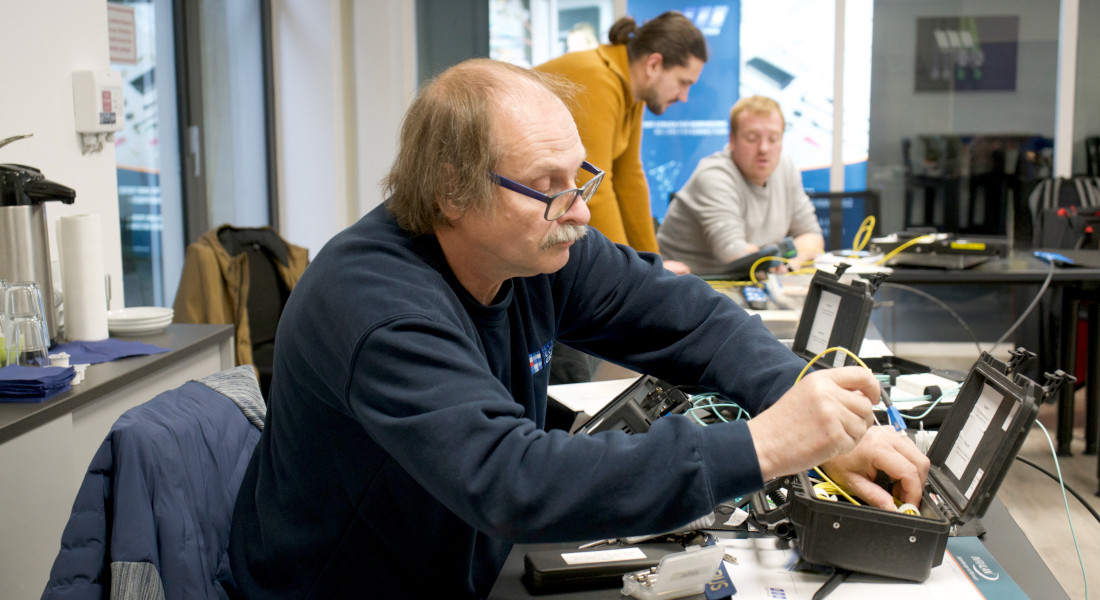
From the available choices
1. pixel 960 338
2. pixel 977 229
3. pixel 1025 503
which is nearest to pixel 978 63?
pixel 977 229

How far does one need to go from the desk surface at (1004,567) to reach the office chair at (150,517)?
1.36 feet

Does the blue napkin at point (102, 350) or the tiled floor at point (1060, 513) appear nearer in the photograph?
the blue napkin at point (102, 350)

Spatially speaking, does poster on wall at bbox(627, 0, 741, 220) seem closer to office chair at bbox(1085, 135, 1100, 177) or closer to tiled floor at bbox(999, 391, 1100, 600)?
office chair at bbox(1085, 135, 1100, 177)

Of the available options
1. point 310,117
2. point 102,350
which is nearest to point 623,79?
point 102,350

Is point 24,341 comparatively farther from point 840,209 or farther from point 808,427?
point 840,209

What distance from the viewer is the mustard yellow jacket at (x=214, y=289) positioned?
313 centimetres

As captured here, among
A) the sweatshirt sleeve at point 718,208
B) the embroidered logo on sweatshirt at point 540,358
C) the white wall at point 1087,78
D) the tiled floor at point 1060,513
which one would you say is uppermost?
the white wall at point 1087,78

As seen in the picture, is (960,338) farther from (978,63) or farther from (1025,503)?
(1025,503)

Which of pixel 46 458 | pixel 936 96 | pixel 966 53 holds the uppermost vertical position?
pixel 966 53

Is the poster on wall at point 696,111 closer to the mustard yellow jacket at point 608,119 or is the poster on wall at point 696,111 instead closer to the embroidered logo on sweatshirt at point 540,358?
the mustard yellow jacket at point 608,119

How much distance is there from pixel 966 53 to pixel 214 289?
491 cm

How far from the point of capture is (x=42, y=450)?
1.75 metres

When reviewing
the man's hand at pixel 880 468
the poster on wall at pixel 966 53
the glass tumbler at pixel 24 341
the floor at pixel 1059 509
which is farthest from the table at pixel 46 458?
the poster on wall at pixel 966 53

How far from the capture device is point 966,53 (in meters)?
5.82
